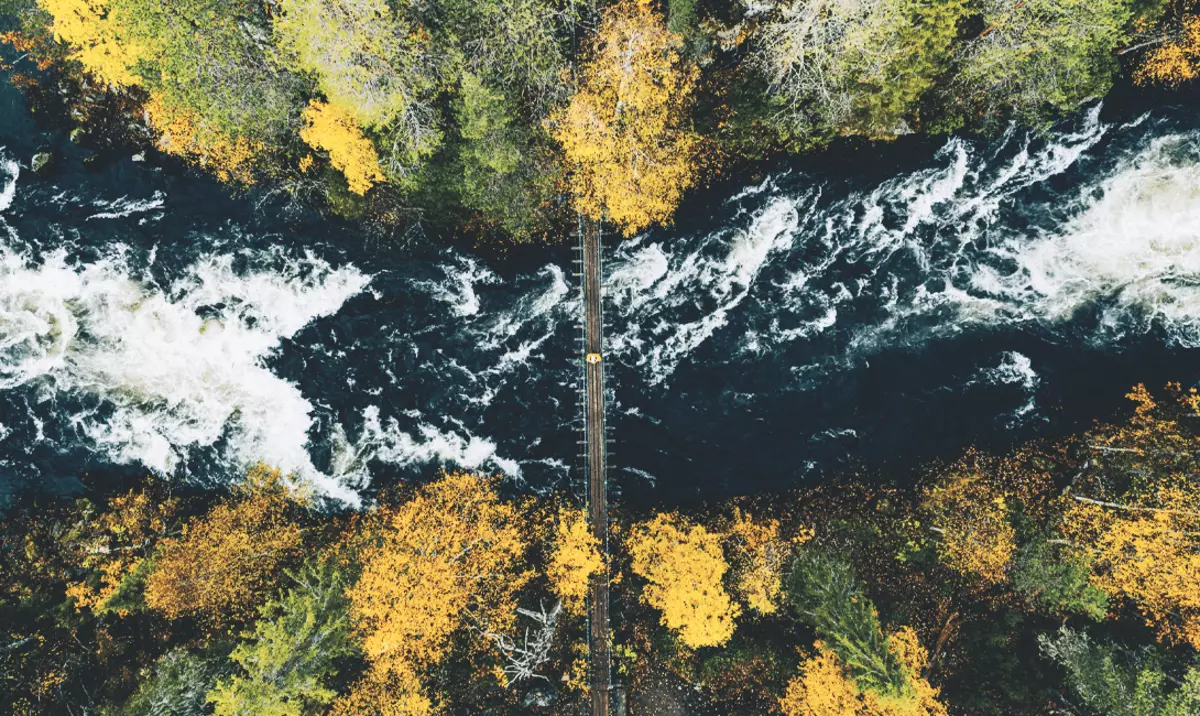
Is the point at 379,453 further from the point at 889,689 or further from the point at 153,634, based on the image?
the point at 889,689

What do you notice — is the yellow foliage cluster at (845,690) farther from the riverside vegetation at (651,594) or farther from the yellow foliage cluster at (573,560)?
the yellow foliage cluster at (573,560)

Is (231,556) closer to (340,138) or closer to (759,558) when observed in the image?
(340,138)

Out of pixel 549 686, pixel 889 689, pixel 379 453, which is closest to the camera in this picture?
pixel 889 689

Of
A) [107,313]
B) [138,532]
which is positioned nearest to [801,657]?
[138,532]

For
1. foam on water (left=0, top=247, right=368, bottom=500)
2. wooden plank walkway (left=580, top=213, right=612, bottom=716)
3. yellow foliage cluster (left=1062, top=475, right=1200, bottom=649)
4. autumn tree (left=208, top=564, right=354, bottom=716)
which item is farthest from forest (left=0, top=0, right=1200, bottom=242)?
autumn tree (left=208, top=564, right=354, bottom=716)

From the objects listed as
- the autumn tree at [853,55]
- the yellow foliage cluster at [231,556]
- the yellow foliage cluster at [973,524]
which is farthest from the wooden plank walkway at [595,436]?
the yellow foliage cluster at [973,524]
